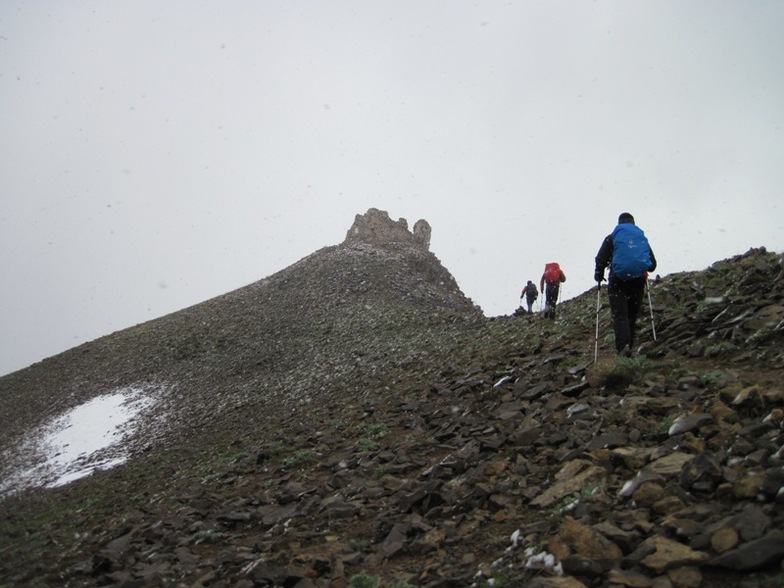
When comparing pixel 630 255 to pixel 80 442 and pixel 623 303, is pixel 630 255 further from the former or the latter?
pixel 80 442

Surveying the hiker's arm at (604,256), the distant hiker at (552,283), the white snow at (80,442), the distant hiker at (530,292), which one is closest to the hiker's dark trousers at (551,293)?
the distant hiker at (552,283)

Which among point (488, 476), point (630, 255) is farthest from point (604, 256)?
point (488, 476)

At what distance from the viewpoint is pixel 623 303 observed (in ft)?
40.9

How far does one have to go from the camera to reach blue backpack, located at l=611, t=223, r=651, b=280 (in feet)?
40.7

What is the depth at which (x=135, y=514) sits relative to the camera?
11.5 meters

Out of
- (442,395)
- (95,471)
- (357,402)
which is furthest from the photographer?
(95,471)

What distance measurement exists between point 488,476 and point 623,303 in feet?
20.6

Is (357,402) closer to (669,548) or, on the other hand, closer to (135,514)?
(135,514)

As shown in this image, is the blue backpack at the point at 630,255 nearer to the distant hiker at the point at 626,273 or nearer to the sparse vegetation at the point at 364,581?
the distant hiker at the point at 626,273

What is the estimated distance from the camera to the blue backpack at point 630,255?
40.7ft

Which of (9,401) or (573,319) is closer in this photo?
(573,319)

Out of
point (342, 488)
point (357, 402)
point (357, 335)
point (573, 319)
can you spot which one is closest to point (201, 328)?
point (357, 335)

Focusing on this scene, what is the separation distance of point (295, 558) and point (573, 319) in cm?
1323

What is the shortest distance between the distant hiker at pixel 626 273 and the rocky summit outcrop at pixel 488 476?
2.06 ft
